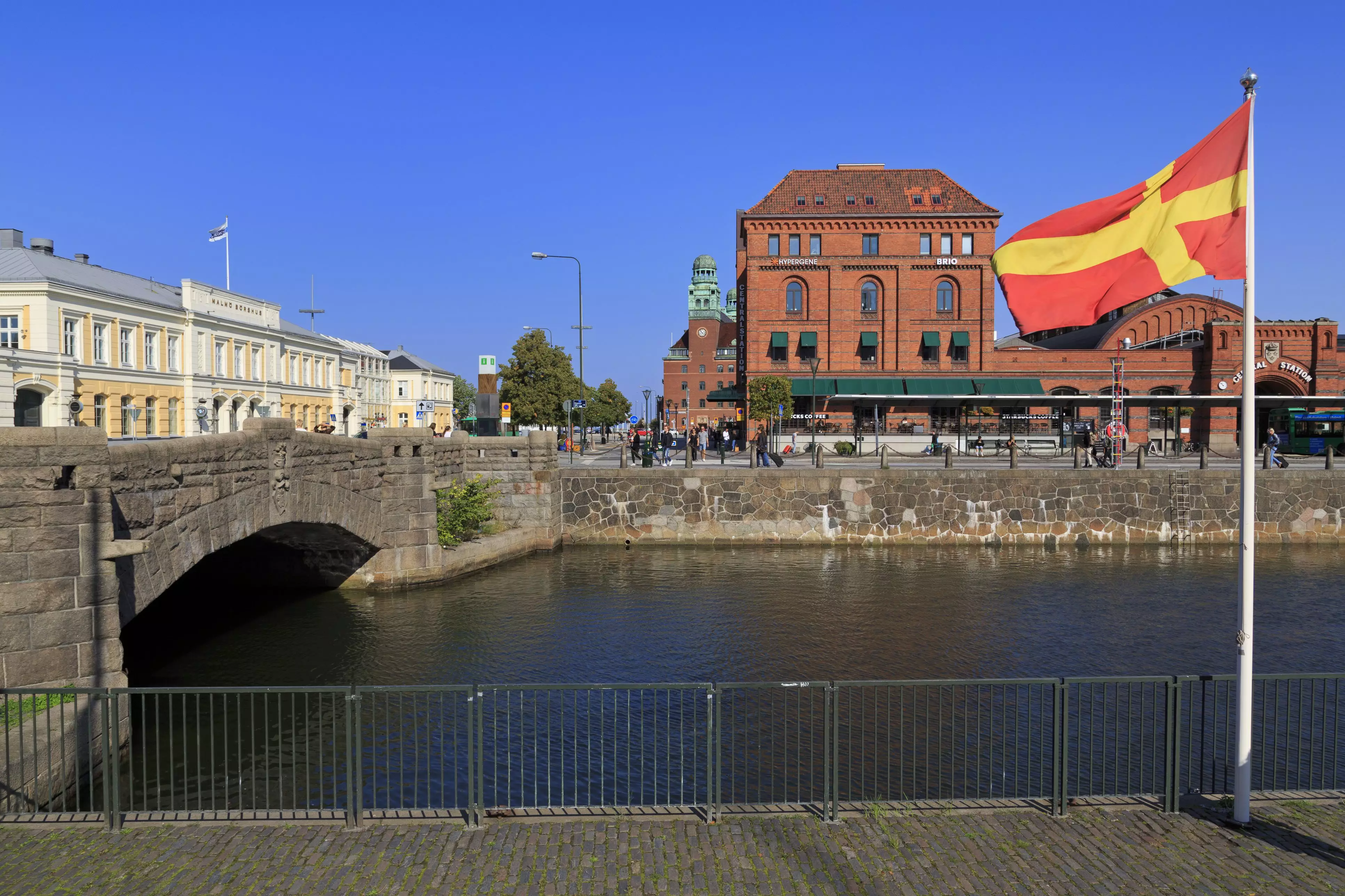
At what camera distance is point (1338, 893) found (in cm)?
590

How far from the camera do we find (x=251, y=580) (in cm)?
2053

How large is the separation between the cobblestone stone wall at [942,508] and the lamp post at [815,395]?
45.5 ft

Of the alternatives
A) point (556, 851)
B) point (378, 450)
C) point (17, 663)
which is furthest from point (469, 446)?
point (556, 851)

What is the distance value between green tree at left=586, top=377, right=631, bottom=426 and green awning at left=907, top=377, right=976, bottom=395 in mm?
38119

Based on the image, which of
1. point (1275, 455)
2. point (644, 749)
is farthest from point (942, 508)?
point (644, 749)

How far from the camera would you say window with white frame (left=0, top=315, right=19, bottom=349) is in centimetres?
3497

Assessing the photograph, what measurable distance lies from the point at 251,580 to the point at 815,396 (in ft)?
120

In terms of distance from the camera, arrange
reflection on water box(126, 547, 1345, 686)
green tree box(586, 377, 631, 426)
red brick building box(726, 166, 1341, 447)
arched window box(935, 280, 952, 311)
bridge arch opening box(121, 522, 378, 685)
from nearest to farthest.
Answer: reflection on water box(126, 547, 1345, 686)
bridge arch opening box(121, 522, 378, 685)
red brick building box(726, 166, 1341, 447)
arched window box(935, 280, 952, 311)
green tree box(586, 377, 631, 426)

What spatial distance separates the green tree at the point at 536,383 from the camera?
63656 mm

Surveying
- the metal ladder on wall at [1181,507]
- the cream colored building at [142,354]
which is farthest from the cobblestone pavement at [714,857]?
the metal ladder on wall at [1181,507]

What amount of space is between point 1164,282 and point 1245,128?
135 cm

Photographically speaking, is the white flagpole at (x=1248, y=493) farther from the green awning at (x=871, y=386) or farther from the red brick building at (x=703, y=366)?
the red brick building at (x=703, y=366)

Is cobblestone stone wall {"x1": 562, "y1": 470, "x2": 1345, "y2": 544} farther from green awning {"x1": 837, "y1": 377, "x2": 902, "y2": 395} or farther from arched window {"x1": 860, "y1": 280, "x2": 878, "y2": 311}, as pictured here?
arched window {"x1": 860, "y1": 280, "x2": 878, "y2": 311}

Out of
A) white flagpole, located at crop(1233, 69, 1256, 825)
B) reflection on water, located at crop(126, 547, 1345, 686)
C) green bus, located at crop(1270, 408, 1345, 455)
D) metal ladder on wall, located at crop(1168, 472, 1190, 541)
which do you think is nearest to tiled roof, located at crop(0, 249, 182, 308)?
reflection on water, located at crop(126, 547, 1345, 686)
